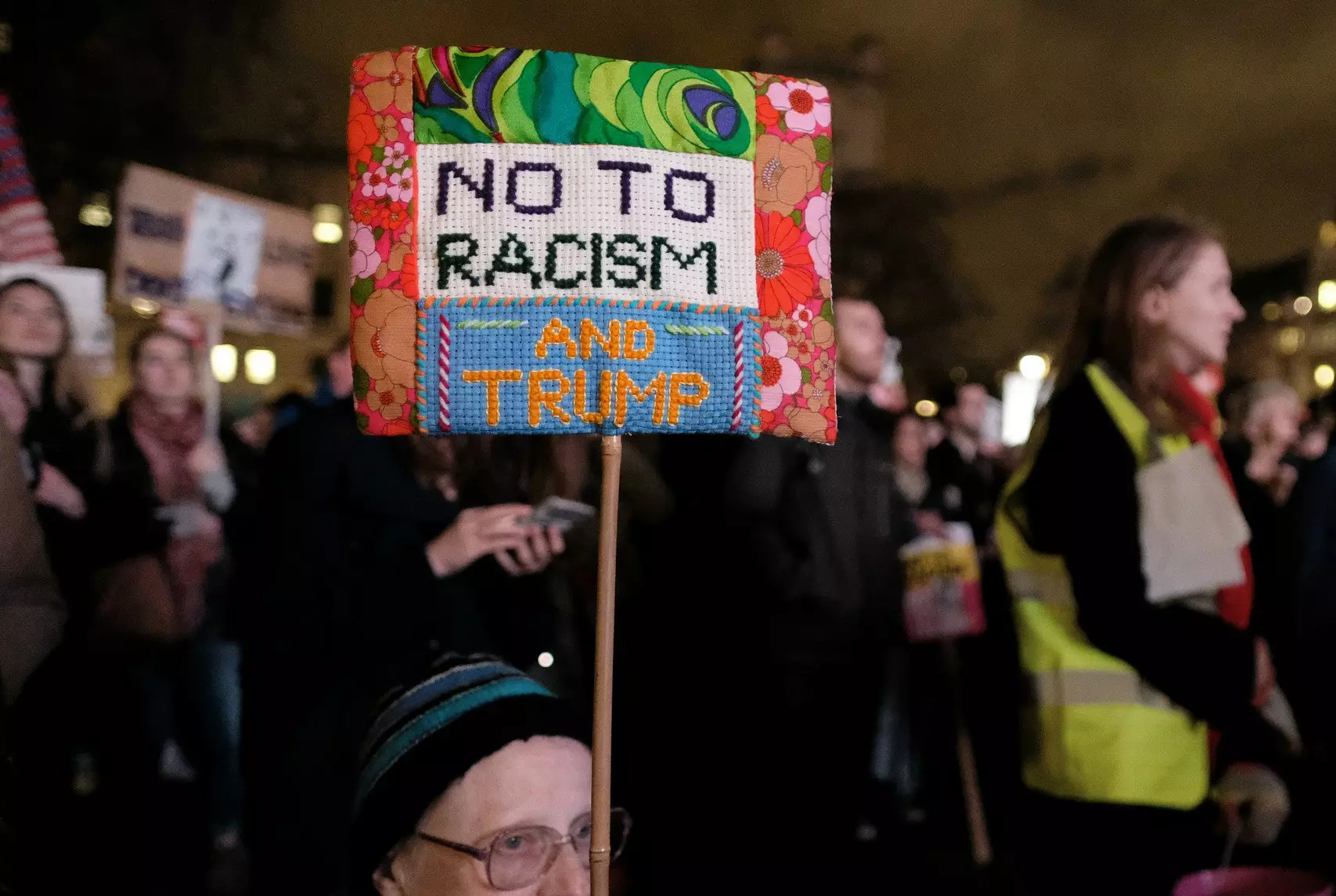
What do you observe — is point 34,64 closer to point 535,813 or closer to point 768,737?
point 768,737

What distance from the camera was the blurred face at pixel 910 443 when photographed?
3.77m

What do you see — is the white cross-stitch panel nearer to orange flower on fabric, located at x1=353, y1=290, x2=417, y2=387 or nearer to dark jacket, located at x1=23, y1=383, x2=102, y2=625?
orange flower on fabric, located at x1=353, y1=290, x2=417, y2=387

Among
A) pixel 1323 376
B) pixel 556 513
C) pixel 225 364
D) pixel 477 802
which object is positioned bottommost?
pixel 477 802

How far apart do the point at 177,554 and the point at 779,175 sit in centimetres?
238

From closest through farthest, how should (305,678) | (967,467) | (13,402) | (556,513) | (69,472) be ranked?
1. (305,678)
2. (556,513)
3. (13,402)
4. (69,472)
5. (967,467)

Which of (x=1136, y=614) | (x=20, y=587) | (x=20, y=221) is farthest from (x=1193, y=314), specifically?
(x=20, y=221)

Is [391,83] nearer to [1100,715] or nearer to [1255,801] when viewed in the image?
[1100,715]

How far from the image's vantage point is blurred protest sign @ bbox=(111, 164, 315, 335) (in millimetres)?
3051

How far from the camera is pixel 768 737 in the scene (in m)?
2.98

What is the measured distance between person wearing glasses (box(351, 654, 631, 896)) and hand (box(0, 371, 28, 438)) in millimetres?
1734

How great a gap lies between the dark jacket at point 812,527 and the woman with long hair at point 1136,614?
104 centimetres

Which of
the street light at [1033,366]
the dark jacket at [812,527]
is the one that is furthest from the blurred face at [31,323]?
the street light at [1033,366]

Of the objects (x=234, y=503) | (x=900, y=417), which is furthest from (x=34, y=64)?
(x=900, y=417)

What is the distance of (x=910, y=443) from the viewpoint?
12.6ft
